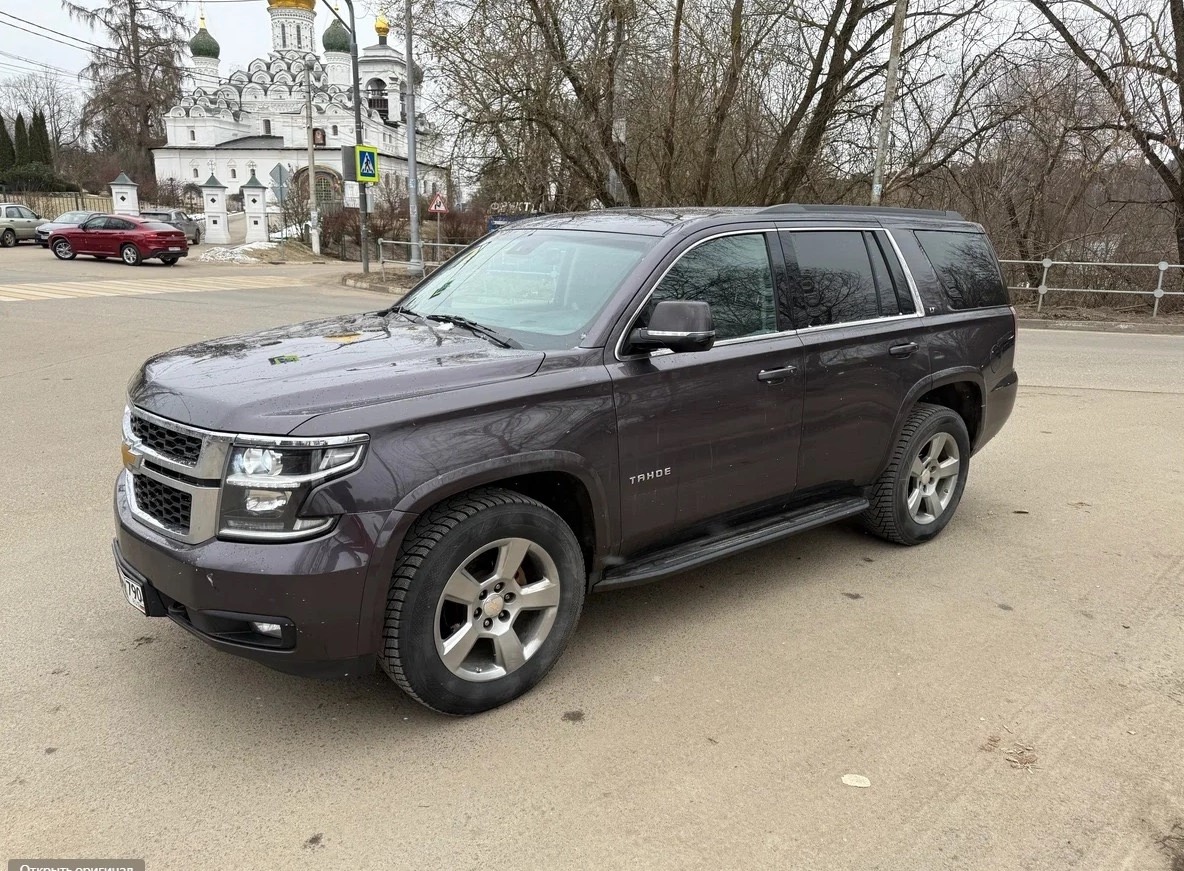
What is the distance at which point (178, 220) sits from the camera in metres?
37.6

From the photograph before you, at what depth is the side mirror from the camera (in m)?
3.38

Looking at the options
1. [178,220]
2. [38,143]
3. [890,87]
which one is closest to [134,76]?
[38,143]

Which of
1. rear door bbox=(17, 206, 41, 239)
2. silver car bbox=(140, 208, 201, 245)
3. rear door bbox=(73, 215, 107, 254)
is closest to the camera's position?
rear door bbox=(73, 215, 107, 254)

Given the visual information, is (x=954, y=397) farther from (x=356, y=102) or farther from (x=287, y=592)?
(x=356, y=102)

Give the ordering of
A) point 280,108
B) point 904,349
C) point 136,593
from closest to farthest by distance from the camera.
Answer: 1. point 136,593
2. point 904,349
3. point 280,108

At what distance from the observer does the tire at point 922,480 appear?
4.86m

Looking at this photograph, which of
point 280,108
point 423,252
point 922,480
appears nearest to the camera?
point 922,480

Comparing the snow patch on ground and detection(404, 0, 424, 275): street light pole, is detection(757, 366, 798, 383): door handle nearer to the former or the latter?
detection(404, 0, 424, 275): street light pole

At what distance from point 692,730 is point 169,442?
2.13 meters

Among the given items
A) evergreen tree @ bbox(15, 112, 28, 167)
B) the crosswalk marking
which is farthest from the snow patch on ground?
evergreen tree @ bbox(15, 112, 28, 167)

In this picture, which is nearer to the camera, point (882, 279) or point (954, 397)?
point (882, 279)

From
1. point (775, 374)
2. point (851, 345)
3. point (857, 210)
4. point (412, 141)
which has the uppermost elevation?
point (412, 141)

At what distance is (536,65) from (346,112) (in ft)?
229

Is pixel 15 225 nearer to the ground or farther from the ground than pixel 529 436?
farther from the ground
